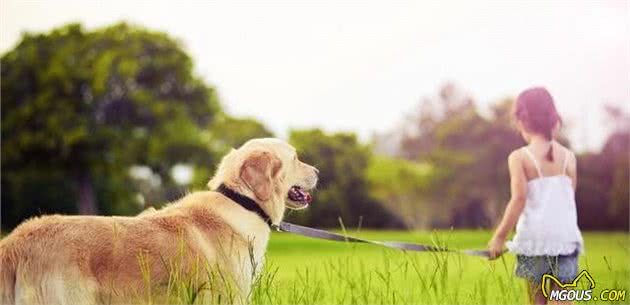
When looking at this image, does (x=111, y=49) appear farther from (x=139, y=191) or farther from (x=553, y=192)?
(x=553, y=192)

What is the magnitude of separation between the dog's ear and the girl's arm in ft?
4.92

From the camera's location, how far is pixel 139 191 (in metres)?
A: 15.7

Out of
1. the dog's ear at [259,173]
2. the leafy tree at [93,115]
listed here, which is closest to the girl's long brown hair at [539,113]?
the dog's ear at [259,173]

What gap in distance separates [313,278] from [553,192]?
5.54ft

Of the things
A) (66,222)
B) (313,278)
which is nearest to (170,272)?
(66,222)

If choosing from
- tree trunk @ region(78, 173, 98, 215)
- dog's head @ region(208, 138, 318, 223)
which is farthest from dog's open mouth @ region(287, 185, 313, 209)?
tree trunk @ region(78, 173, 98, 215)

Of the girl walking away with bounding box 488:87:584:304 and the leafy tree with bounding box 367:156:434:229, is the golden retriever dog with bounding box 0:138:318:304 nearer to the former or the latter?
the girl walking away with bounding box 488:87:584:304

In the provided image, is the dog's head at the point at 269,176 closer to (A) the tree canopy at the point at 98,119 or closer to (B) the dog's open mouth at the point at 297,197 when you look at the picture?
(B) the dog's open mouth at the point at 297,197

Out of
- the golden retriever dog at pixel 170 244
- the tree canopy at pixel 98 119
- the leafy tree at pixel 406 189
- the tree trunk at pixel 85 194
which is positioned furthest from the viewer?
the leafy tree at pixel 406 189

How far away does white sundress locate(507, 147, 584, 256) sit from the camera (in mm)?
4699

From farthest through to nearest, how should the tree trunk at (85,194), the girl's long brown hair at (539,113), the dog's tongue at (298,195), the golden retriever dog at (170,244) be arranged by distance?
1. the tree trunk at (85,194)
2. the girl's long brown hair at (539,113)
3. the dog's tongue at (298,195)
4. the golden retriever dog at (170,244)

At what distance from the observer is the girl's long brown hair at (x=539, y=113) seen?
4.82 metres

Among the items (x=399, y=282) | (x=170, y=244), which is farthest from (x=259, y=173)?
(x=399, y=282)

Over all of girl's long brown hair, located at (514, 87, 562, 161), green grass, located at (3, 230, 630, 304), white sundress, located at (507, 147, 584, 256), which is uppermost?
girl's long brown hair, located at (514, 87, 562, 161)
